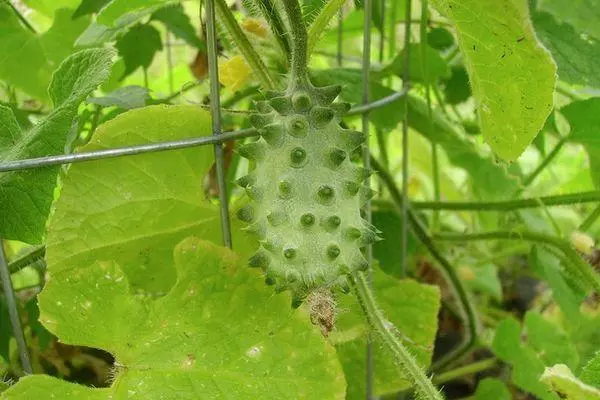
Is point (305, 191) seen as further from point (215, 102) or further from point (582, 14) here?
point (582, 14)

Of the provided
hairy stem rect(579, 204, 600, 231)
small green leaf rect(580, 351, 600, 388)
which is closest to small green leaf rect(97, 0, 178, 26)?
small green leaf rect(580, 351, 600, 388)

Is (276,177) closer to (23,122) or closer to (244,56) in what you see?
(244,56)

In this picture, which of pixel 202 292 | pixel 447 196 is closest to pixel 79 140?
pixel 202 292

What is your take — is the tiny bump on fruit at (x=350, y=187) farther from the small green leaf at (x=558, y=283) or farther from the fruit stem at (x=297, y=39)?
the small green leaf at (x=558, y=283)

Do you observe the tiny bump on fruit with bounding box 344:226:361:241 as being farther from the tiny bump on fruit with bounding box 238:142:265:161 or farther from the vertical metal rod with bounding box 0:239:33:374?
the vertical metal rod with bounding box 0:239:33:374

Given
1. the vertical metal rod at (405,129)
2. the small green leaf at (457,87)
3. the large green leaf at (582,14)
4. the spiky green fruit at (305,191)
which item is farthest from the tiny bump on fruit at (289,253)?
the small green leaf at (457,87)

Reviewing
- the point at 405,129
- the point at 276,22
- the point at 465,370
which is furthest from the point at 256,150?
the point at 465,370
